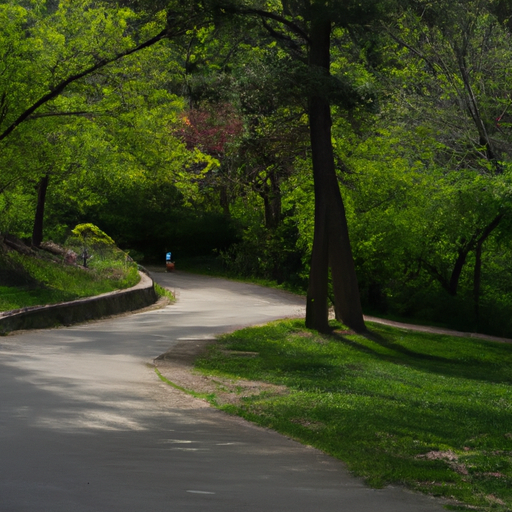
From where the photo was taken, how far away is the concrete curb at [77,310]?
18391mm

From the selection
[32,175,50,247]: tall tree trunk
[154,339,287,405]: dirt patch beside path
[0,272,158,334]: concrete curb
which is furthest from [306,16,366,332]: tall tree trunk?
[32,175,50,247]: tall tree trunk

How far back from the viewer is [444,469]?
26.5 ft

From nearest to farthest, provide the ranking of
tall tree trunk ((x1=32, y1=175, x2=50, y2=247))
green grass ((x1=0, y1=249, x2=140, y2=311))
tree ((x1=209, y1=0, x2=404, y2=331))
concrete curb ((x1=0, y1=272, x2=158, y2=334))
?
1. concrete curb ((x1=0, y1=272, x2=158, y2=334))
2. tree ((x1=209, y1=0, x2=404, y2=331))
3. green grass ((x1=0, y1=249, x2=140, y2=311))
4. tall tree trunk ((x1=32, y1=175, x2=50, y2=247))

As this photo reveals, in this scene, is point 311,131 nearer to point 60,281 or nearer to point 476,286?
point 60,281

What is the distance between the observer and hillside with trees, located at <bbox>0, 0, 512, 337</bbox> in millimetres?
22062

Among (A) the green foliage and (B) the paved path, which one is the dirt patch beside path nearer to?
(B) the paved path

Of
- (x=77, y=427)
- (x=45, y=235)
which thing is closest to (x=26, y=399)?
(x=77, y=427)

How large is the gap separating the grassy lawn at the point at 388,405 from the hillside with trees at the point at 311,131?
314cm

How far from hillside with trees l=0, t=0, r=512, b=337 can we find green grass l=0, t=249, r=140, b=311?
2818mm

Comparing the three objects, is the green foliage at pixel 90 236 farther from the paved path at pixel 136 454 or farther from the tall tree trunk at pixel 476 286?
the paved path at pixel 136 454

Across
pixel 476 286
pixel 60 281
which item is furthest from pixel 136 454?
pixel 476 286

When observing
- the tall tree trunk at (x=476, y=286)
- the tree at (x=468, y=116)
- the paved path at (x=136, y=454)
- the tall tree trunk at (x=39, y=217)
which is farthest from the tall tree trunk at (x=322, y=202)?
the tall tree trunk at (x=39, y=217)

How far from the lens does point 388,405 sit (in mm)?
11492

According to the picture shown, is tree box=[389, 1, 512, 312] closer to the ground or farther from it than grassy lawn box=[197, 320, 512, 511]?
farther from it
